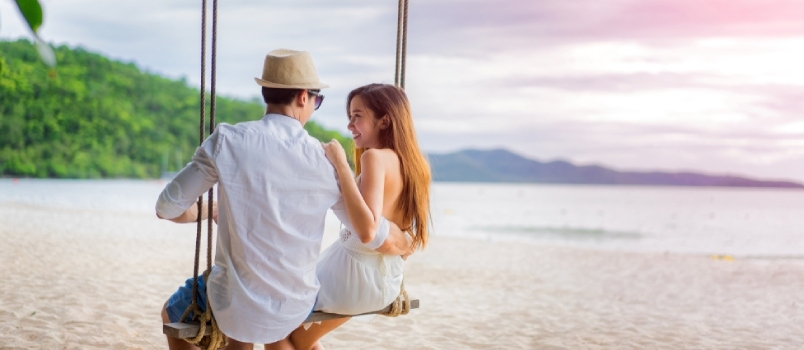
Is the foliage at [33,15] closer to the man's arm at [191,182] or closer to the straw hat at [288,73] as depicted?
the man's arm at [191,182]

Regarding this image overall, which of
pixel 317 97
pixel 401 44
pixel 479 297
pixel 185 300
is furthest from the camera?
pixel 479 297

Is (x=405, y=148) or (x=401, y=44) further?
(x=401, y=44)

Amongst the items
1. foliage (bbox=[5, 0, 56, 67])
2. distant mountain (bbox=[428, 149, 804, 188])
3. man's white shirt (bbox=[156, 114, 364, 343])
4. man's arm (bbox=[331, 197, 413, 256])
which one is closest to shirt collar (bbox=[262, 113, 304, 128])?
man's white shirt (bbox=[156, 114, 364, 343])

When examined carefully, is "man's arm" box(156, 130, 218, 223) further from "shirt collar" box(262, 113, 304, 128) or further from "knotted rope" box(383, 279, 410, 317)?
"knotted rope" box(383, 279, 410, 317)

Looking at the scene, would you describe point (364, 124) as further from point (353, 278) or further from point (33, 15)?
point (33, 15)

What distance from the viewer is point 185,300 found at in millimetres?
2289

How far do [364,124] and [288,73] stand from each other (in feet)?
1.51

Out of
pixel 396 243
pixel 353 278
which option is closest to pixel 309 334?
pixel 353 278

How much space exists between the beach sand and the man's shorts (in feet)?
8.01

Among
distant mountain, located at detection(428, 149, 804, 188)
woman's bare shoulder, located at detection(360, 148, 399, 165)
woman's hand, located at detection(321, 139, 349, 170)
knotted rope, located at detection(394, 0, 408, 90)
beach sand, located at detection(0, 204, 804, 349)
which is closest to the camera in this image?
woman's hand, located at detection(321, 139, 349, 170)

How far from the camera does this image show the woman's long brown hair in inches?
97.1

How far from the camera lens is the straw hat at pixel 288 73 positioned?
2084 millimetres

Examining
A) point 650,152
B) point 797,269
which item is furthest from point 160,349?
point 650,152

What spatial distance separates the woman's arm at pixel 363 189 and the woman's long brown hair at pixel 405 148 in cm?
14
